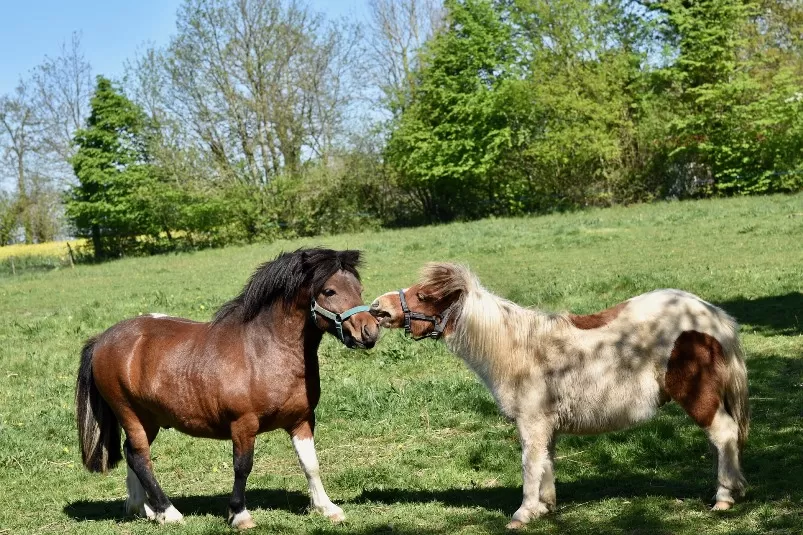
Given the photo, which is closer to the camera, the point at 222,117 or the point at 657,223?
the point at 657,223

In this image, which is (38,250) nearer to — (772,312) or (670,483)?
(772,312)

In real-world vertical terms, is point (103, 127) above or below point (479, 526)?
above

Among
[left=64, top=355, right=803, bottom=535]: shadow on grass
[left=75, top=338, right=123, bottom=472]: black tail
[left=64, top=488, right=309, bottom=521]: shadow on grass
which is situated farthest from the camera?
[left=75, top=338, right=123, bottom=472]: black tail

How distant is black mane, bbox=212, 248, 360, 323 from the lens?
6.80 meters

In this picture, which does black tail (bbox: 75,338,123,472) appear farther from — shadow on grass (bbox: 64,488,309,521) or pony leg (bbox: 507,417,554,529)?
pony leg (bbox: 507,417,554,529)

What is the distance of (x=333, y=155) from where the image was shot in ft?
160

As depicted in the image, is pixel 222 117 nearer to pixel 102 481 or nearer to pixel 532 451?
pixel 102 481

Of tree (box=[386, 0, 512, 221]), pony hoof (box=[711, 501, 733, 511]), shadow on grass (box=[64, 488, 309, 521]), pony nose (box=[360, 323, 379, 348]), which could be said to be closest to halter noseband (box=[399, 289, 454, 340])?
pony nose (box=[360, 323, 379, 348])

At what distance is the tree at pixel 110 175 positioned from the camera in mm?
48344

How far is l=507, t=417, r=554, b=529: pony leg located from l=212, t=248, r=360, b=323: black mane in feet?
5.91

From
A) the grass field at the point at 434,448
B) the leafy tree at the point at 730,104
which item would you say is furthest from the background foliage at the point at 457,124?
the grass field at the point at 434,448

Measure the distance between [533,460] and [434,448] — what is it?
2.69m

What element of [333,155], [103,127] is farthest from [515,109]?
[103,127]

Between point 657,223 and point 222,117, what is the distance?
2618cm
